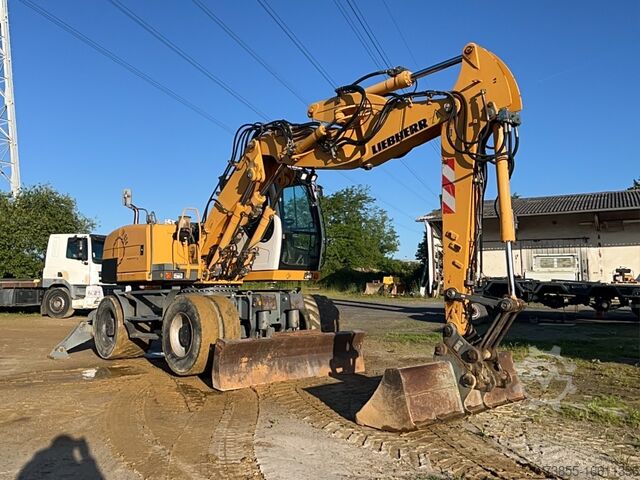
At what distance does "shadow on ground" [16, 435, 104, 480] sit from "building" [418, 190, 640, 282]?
2064 centimetres

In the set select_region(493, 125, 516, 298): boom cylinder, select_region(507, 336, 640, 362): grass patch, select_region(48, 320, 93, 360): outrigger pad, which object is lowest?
select_region(507, 336, 640, 362): grass patch

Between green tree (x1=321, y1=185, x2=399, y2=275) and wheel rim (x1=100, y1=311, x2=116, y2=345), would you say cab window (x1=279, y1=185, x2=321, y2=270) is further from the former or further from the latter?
green tree (x1=321, y1=185, x2=399, y2=275)

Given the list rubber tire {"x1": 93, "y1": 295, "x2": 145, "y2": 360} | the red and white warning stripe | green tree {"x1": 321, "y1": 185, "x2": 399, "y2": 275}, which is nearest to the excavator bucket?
the red and white warning stripe

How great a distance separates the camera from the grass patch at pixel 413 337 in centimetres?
1208

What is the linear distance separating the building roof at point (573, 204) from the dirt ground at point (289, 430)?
16.4 metres

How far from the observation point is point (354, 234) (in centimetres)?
4428

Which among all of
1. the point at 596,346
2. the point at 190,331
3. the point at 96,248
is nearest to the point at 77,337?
the point at 190,331

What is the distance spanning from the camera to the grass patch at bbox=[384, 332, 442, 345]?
476 inches

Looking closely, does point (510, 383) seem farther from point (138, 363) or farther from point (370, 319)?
point (370, 319)

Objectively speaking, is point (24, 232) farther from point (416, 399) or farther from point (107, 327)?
point (416, 399)

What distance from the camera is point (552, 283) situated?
16344 millimetres

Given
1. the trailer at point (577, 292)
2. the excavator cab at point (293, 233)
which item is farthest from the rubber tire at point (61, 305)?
the trailer at point (577, 292)

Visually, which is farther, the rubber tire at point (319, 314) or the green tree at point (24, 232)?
the green tree at point (24, 232)

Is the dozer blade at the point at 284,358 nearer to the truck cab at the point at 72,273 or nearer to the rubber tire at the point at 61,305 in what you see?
the truck cab at the point at 72,273
